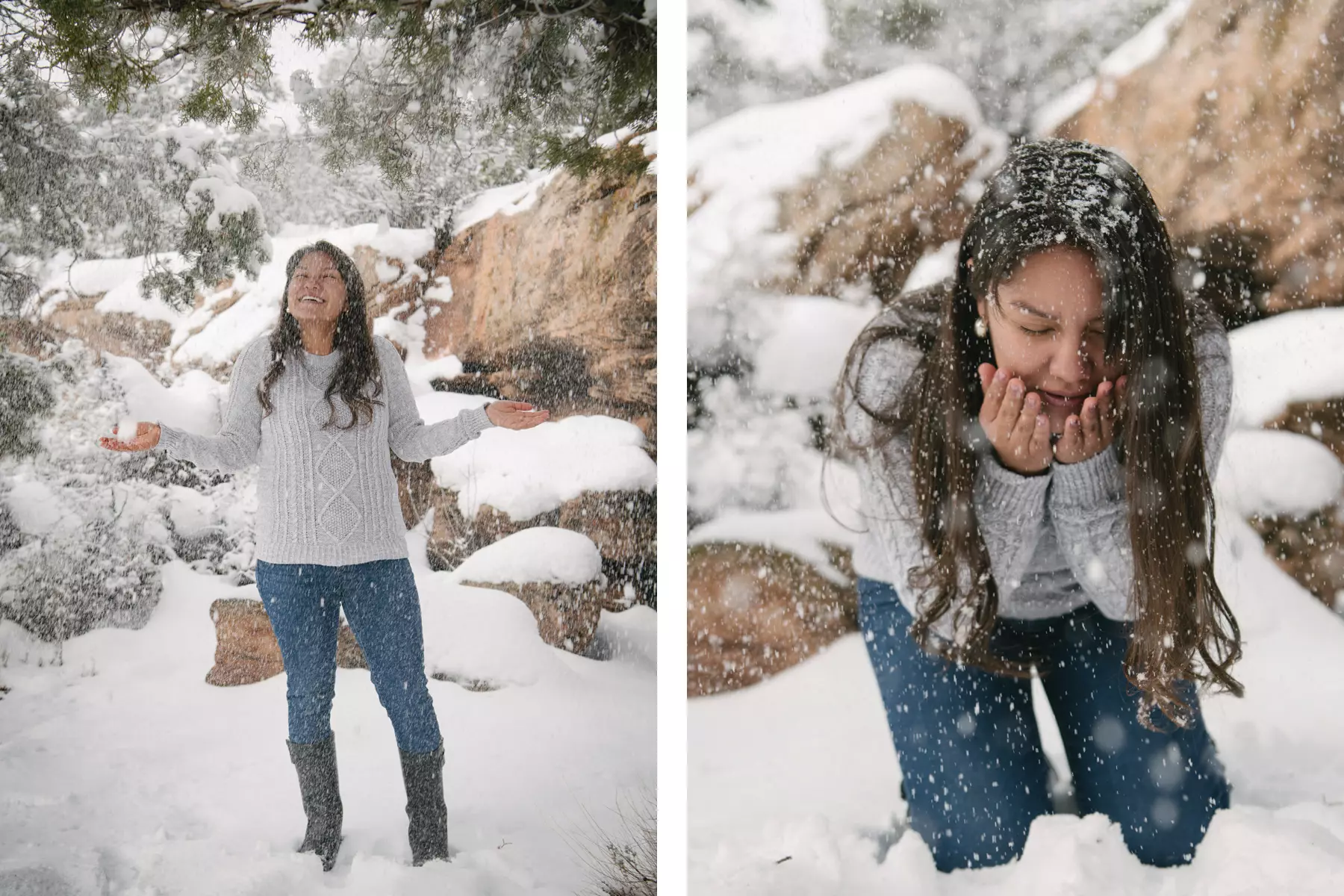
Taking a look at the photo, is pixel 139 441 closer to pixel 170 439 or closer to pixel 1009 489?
pixel 170 439

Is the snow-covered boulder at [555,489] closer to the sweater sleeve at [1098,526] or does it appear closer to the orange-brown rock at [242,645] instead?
the orange-brown rock at [242,645]

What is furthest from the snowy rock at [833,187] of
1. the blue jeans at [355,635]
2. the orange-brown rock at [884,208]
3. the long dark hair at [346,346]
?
the blue jeans at [355,635]

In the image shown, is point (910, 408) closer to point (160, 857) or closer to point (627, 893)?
point (627, 893)

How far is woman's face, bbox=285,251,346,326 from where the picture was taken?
1.71m

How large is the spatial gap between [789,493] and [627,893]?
0.85m

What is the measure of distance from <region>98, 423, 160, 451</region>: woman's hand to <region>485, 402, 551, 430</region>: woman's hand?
592mm

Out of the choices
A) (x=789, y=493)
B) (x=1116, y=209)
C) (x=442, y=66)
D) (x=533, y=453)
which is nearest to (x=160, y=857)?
(x=533, y=453)

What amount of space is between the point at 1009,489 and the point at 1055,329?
0.26 metres

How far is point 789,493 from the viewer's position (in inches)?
63.1

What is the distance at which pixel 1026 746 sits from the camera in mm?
1474

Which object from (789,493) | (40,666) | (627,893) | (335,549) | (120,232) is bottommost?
(627,893)

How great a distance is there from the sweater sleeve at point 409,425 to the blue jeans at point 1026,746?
0.82 meters

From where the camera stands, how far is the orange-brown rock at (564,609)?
5.90ft

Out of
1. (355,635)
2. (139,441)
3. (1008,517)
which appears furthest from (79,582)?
(1008,517)
